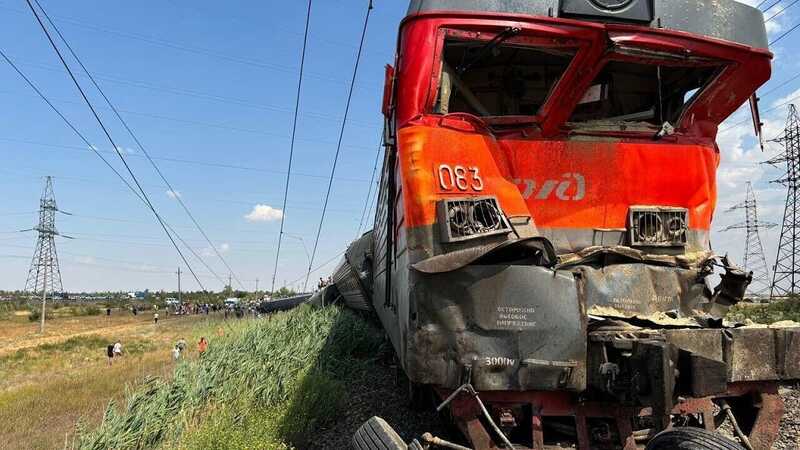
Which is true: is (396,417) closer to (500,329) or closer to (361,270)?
(500,329)

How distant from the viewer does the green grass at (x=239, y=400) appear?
5.49 metres

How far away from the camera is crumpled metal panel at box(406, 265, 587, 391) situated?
12.2 feet

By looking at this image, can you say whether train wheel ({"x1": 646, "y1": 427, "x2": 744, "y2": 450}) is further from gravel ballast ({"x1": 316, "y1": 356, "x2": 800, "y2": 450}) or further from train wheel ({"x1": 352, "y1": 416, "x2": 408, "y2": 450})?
gravel ballast ({"x1": 316, "y1": 356, "x2": 800, "y2": 450})

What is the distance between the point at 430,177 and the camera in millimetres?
4020

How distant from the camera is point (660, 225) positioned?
14.5ft

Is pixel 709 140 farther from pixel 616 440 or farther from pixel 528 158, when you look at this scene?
pixel 616 440

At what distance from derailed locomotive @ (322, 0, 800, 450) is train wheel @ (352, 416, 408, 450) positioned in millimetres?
386

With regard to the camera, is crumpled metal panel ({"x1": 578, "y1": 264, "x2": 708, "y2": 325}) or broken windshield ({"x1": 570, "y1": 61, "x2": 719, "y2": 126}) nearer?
crumpled metal panel ({"x1": 578, "y1": 264, "x2": 708, "y2": 325})

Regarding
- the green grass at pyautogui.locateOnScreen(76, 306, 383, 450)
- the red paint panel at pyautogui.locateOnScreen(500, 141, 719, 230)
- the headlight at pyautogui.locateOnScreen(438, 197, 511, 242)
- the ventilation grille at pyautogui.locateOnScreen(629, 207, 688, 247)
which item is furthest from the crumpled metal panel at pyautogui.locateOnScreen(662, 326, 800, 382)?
the green grass at pyautogui.locateOnScreen(76, 306, 383, 450)

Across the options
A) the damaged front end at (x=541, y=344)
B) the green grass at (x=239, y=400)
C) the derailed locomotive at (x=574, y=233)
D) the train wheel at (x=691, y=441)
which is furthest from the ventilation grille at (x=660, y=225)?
the green grass at (x=239, y=400)

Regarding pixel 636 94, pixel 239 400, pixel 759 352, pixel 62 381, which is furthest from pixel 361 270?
pixel 62 381

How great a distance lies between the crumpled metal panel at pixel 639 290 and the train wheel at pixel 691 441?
112 cm

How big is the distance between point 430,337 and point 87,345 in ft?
140

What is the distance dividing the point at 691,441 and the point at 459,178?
2170mm
